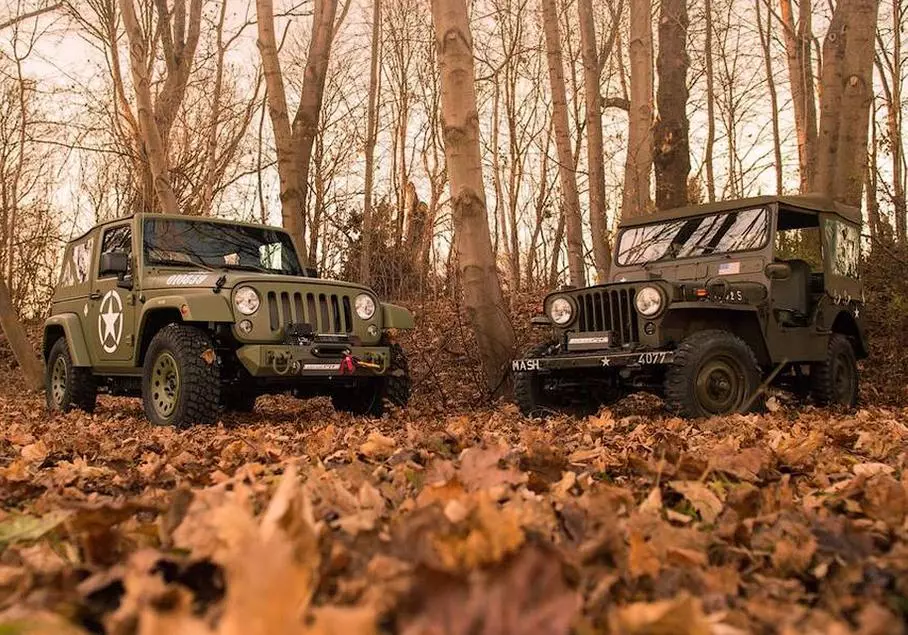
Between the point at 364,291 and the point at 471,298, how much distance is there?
984mm

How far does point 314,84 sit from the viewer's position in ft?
41.2

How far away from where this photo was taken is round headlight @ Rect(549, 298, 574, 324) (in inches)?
270

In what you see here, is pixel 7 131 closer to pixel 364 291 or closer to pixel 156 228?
pixel 156 228

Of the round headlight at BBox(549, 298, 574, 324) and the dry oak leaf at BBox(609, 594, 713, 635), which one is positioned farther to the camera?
the round headlight at BBox(549, 298, 574, 324)

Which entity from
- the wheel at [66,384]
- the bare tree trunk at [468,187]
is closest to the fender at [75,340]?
the wheel at [66,384]

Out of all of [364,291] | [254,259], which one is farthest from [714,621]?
[254,259]

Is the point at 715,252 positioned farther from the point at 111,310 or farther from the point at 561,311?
the point at 111,310

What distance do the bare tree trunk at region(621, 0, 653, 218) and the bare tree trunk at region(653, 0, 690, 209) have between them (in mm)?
228

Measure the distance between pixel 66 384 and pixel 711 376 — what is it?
19.9 ft

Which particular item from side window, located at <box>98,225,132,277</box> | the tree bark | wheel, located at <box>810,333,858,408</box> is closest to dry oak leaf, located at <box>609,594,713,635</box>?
side window, located at <box>98,225,132,277</box>

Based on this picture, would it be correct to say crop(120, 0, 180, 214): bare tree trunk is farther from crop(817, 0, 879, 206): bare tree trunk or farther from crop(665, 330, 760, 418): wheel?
crop(817, 0, 879, 206): bare tree trunk

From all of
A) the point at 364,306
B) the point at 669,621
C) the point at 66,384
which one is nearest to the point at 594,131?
the point at 364,306

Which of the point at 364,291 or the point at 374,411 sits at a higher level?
the point at 364,291

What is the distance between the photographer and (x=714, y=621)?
1.14 m
